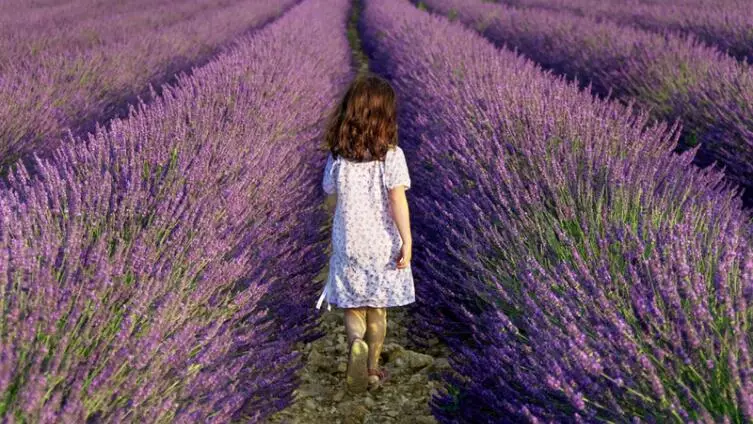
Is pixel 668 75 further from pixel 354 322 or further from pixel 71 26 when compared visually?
pixel 71 26

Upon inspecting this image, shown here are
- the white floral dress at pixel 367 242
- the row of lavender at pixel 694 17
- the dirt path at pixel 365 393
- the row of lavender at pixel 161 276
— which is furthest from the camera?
the row of lavender at pixel 694 17

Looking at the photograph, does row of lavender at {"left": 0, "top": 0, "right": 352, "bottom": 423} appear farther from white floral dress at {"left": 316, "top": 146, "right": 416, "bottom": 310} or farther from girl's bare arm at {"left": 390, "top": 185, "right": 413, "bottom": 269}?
girl's bare arm at {"left": 390, "top": 185, "right": 413, "bottom": 269}

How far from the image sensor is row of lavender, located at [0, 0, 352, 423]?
141cm

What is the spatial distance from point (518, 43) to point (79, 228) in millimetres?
7742

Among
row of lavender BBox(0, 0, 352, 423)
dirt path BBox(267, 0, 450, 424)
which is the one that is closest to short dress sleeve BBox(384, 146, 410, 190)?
row of lavender BBox(0, 0, 352, 423)

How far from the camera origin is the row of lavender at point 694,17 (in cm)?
687

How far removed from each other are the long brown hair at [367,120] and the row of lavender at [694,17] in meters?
4.68

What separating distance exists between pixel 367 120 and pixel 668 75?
11.6ft

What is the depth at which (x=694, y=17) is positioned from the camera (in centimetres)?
867

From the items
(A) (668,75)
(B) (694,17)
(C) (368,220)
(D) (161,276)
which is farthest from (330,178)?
(B) (694,17)

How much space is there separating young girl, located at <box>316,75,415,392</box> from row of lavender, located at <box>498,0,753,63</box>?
15.4ft

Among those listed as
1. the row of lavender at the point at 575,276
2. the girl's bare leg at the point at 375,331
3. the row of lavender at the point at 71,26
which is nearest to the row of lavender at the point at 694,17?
the row of lavender at the point at 575,276

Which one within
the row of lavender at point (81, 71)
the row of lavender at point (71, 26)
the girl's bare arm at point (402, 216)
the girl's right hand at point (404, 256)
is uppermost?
the girl's bare arm at point (402, 216)

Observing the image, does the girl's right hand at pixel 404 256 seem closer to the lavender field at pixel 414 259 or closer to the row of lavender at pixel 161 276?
the lavender field at pixel 414 259
